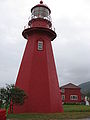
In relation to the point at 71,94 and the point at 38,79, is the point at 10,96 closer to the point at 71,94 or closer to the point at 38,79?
the point at 38,79

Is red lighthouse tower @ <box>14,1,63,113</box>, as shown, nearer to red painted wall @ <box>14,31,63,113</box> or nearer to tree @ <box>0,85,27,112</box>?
red painted wall @ <box>14,31,63,113</box>

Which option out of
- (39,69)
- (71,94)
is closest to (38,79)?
(39,69)

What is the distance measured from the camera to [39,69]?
16.8 metres

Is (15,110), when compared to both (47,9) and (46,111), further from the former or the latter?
(47,9)

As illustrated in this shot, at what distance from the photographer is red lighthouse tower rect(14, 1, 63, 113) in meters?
15.9

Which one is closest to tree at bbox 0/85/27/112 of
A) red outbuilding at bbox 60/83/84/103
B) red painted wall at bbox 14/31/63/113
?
red painted wall at bbox 14/31/63/113

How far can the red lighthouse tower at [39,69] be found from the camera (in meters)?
15.9

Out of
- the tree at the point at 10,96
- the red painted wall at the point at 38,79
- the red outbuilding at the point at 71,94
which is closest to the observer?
the tree at the point at 10,96

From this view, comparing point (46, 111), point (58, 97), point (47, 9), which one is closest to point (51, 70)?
point (58, 97)

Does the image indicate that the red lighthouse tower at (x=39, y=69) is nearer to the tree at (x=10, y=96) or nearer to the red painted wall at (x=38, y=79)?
the red painted wall at (x=38, y=79)

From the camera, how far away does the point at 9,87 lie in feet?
48.6

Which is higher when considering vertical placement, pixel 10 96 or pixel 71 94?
pixel 10 96

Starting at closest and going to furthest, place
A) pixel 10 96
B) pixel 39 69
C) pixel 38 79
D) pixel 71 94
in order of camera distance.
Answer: pixel 10 96, pixel 38 79, pixel 39 69, pixel 71 94

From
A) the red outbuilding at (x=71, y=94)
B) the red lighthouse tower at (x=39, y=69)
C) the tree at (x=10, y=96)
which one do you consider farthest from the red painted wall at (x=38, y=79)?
the red outbuilding at (x=71, y=94)
